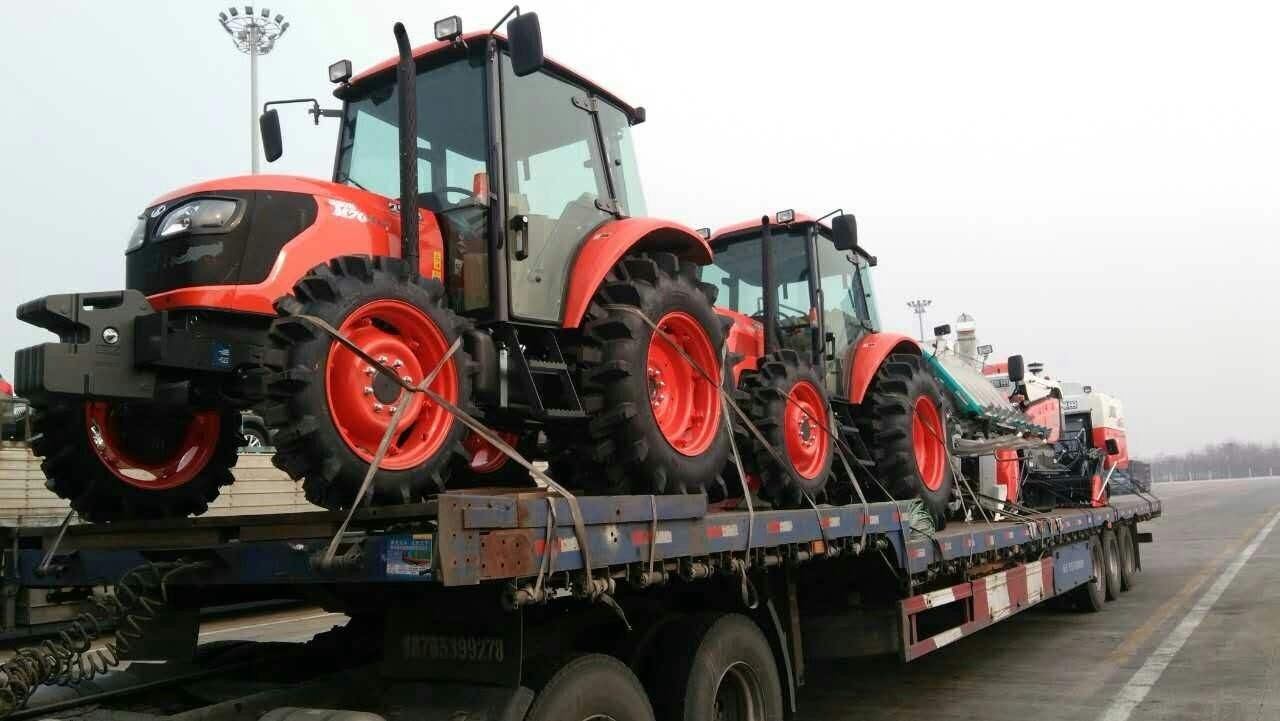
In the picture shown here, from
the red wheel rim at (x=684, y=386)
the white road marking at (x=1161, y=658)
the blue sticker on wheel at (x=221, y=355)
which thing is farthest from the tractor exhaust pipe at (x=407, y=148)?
the white road marking at (x=1161, y=658)

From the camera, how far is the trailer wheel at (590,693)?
365 centimetres

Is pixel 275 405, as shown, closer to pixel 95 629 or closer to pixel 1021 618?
pixel 95 629

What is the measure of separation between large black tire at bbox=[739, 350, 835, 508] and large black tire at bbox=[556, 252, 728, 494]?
1.05 meters

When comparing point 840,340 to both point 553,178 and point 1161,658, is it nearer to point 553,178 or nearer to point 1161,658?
point 1161,658

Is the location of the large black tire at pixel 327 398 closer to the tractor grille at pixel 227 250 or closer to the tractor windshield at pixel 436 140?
the tractor grille at pixel 227 250

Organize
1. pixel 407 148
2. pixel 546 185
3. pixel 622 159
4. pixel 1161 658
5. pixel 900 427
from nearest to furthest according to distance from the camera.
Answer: pixel 407 148 < pixel 546 185 < pixel 622 159 < pixel 900 427 < pixel 1161 658

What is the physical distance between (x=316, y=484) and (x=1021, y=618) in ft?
32.3

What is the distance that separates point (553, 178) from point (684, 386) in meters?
1.34

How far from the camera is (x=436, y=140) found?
17.4ft

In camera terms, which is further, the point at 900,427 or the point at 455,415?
the point at 900,427

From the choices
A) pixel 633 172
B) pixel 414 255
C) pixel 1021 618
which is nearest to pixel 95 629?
pixel 414 255

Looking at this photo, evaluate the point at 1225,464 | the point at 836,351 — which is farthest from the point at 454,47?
the point at 1225,464

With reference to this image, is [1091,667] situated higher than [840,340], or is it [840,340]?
[840,340]

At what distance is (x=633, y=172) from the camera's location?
20.6 feet
